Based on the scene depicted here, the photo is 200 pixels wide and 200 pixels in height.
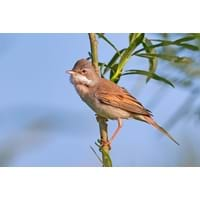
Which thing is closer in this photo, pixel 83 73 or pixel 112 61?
pixel 112 61

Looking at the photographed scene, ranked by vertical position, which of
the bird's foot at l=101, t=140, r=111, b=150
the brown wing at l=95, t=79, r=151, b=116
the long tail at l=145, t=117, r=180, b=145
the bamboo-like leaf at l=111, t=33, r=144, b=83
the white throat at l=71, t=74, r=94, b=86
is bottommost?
the bird's foot at l=101, t=140, r=111, b=150

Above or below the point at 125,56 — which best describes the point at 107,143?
below

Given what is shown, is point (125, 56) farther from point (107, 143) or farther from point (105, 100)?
point (105, 100)

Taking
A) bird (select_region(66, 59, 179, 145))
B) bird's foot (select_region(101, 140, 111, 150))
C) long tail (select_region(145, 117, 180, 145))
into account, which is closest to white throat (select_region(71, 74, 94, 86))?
bird (select_region(66, 59, 179, 145))

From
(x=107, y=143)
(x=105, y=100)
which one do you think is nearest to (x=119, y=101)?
(x=105, y=100)

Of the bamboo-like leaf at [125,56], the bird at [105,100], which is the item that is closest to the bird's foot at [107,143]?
the bamboo-like leaf at [125,56]

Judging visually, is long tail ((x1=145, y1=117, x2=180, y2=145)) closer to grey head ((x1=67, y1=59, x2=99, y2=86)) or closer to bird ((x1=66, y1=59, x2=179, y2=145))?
bird ((x1=66, y1=59, x2=179, y2=145))

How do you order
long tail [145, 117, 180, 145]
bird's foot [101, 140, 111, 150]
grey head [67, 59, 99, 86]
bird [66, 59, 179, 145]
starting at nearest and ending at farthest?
1. bird's foot [101, 140, 111, 150]
2. long tail [145, 117, 180, 145]
3. grey head [67, 59, 99, 86]
4. bird [66, 59, 179, 145]

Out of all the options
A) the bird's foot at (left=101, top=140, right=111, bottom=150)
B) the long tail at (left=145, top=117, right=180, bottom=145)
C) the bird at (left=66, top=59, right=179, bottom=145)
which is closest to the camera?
the bird's foot at (left=101, top=140, right=111, bottom=150)

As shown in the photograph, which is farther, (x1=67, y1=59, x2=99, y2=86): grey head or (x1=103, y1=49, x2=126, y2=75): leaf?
(x1=67, y1=59, x2=99, y2=86): grey head

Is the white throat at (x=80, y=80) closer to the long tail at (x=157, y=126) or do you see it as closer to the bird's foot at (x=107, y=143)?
the long tail at (x=157, y=126)
